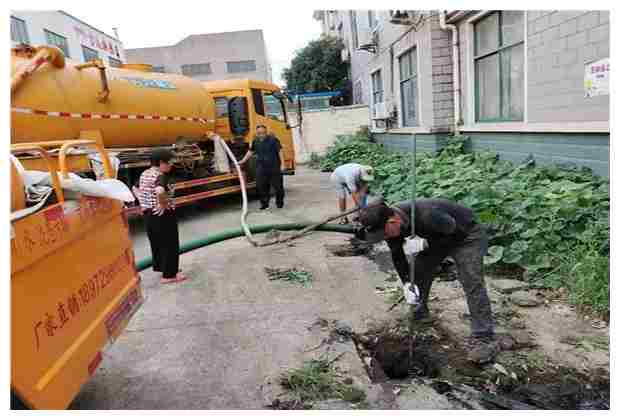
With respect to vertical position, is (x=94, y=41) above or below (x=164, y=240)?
above

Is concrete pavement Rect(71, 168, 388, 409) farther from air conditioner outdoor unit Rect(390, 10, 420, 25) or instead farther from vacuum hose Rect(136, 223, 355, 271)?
air conditioner outdoor unit Rect(390, 10, 420, 25)

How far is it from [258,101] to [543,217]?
6.60m

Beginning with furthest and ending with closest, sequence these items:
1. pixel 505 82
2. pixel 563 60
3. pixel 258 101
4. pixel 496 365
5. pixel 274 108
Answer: pixel 274 108 < pixel 258 101 < pixel 505 82 < pixel 563 60 < pixel 496 365

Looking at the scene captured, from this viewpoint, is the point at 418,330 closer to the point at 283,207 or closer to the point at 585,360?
the point at 585,360

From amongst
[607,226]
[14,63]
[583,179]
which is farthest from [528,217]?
[14,63]

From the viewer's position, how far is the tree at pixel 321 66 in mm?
23484

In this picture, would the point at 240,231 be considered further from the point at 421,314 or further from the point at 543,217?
the point at 543,217

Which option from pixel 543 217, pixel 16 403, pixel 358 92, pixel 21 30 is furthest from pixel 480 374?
pixel 21 30

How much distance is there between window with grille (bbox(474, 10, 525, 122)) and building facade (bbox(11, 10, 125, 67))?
38.7 feet

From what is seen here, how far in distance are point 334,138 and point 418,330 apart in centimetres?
1426

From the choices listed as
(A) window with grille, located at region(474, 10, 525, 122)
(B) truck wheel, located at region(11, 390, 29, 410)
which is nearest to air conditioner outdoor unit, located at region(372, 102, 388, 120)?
(A) window with grille, located at region(474, 10, 525, 122)

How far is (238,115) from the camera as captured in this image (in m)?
9.36

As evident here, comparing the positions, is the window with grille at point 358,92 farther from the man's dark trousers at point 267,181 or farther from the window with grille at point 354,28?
the man's dark trousers at point 267,181

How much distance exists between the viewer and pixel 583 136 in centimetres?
534
